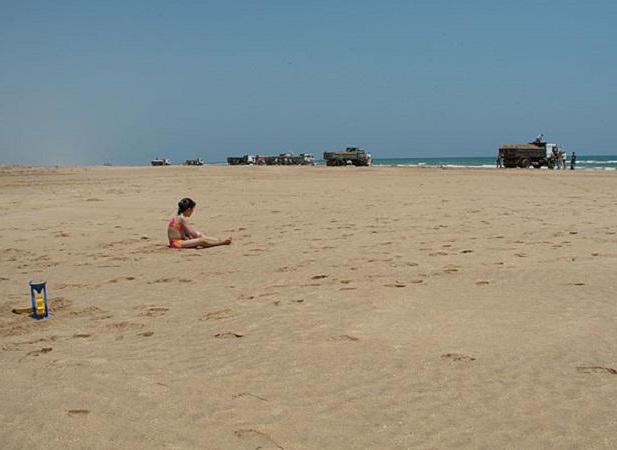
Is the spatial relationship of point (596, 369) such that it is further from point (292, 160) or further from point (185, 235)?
point (292, 160)

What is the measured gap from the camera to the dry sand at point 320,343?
3.33 meters

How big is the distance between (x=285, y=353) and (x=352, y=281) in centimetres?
242

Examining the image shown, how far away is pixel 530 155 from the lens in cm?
4769

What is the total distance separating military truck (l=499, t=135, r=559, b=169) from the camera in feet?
157

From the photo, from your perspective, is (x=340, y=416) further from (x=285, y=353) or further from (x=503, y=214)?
(x=503, y=214)

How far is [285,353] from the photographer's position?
178 inches

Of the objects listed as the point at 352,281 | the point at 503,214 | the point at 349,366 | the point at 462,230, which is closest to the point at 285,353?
the point at 349,366

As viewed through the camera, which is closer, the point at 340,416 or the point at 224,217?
the point at 340,416

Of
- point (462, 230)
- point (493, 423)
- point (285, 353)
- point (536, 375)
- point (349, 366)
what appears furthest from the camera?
point (462, 230)

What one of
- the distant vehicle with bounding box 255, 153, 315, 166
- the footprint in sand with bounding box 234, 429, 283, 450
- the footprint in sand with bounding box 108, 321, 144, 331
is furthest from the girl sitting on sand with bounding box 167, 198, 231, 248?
the distant vehicle with bounding box 255, 153, 315, 166

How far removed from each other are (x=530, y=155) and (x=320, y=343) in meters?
46.9

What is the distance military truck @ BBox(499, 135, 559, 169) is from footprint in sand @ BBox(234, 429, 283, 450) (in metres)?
48.1

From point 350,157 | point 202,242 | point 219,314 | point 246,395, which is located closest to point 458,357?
point 246,395

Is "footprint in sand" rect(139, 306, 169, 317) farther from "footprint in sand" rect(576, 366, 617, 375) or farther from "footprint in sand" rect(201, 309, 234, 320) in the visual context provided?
"footprint in sand" rect(576, 366, 617, 375)
